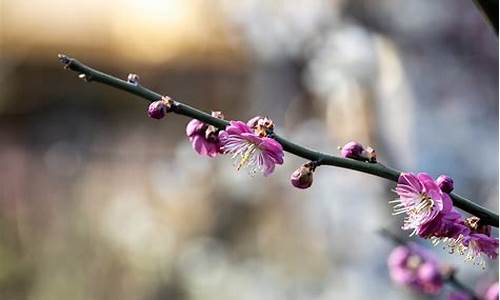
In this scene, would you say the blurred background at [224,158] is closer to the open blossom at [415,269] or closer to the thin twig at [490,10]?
the open blossom at [415,269]

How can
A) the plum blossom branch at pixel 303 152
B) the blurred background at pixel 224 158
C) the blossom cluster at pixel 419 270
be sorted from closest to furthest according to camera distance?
the plum blossom branch at pixel 303 152 → the blossom cluster at pixel 419 270 → the blurred background at pixel 224 158

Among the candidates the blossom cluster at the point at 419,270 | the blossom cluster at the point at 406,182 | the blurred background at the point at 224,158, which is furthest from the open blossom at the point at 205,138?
the blurred background at the point at 224,158

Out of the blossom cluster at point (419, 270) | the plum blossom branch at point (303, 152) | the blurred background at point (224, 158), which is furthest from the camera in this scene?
the blurred background at point (224, 158)

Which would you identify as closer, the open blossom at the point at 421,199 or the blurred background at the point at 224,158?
the open blossom at the point at 421,199

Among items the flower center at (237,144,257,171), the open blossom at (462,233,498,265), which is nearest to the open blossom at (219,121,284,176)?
the flower center at (237,144,257,171)

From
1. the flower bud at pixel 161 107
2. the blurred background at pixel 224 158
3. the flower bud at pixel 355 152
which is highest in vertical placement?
the blurred background at pixel 224 158

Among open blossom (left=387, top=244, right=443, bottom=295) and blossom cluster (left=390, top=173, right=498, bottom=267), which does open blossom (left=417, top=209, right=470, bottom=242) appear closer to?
blossom cluster (left=390, top=173, right=498, bottom=267)

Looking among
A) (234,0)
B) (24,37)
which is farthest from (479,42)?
(24,37)
